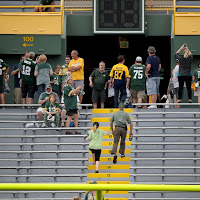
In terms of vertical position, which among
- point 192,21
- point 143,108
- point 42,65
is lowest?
point 143,108

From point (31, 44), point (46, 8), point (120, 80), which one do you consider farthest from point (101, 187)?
point (46, 8)

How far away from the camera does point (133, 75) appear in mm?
15328

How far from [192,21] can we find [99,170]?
21.6ft

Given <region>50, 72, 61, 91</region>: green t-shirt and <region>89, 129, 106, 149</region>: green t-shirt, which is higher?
<region>50, 72, 61, 91</region>: green t-shirt

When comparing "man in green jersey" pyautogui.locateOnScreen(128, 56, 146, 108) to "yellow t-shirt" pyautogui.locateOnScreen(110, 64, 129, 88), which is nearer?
"yellow t-shirt" pyautogui.locateOnScreen(110, 64, 129, 88)

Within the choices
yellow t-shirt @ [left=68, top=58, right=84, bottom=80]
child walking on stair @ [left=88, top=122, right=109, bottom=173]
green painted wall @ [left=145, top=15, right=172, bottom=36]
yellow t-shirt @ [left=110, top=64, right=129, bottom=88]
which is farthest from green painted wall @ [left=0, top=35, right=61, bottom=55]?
child walking on stair @ [left=88, top=122, right=109, bottom=173]

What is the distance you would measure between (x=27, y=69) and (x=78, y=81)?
1.37m

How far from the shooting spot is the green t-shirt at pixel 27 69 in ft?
50.2

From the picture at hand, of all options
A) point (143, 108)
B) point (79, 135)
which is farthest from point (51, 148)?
point (143, 108)

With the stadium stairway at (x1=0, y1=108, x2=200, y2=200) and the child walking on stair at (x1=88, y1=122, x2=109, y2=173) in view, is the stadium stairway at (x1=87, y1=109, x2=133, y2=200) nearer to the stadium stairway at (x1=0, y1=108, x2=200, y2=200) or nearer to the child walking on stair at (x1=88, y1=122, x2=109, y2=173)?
the stadium stairway at (x1=0, y1=108, x2=200, y2=200)

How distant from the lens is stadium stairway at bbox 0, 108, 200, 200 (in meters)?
13.8

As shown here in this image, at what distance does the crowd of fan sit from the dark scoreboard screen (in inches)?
119

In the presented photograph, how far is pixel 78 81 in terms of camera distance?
15703 mm

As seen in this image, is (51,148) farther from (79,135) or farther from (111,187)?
(111,187)
